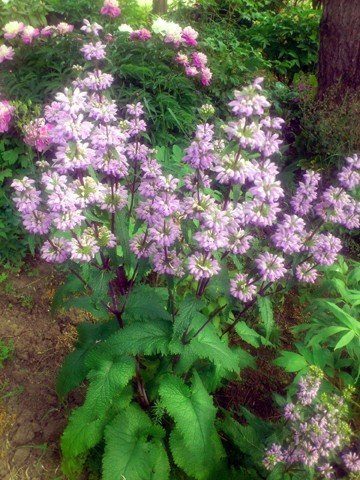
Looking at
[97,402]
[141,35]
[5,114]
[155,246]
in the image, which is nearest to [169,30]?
[141,35]

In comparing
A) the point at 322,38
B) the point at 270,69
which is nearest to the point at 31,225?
the point at 322,38

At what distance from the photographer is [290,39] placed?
24.4 ft

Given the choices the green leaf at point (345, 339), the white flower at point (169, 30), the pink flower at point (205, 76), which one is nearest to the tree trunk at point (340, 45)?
the pink flower at point (205, 76)

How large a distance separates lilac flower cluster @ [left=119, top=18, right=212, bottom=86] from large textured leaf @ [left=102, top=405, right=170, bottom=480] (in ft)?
10.7

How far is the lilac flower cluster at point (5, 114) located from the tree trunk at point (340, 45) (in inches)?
140

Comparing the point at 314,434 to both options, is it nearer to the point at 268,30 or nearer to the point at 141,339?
the point at 141,339

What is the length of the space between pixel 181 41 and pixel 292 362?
343 cm

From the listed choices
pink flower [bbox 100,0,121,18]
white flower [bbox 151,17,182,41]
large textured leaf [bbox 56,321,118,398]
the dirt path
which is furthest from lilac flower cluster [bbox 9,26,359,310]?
pink flower [bbox 100,0,121,18]

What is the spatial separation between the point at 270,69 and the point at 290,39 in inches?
33.3

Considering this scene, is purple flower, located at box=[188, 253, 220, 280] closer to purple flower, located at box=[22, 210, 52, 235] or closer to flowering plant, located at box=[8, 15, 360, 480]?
flowering plant, located at box=[8, 15, 360, 480]

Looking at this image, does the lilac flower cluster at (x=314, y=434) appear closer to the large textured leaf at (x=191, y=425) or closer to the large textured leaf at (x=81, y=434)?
the large textured leaf at (x=191, y=425)

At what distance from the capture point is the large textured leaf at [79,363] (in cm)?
269

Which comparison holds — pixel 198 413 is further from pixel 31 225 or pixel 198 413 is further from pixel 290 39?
pixel 290 39

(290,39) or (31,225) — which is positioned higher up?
(31,225)
